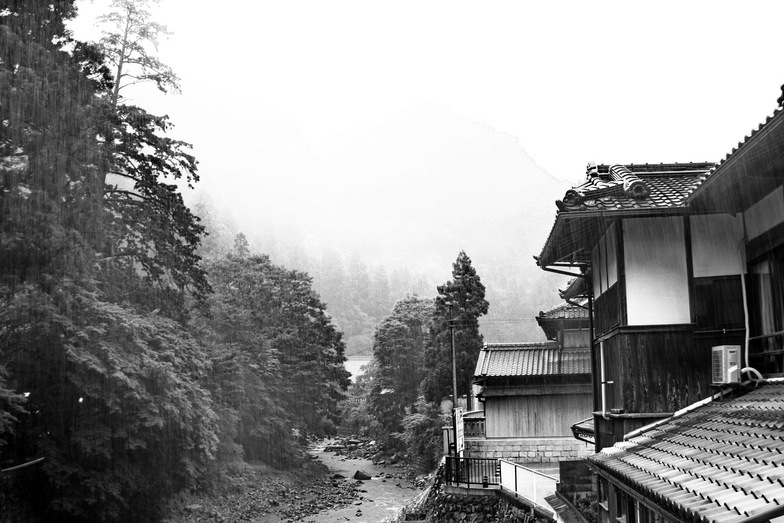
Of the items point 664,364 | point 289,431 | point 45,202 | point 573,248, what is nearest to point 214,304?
point 289,431

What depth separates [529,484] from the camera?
17.5 m

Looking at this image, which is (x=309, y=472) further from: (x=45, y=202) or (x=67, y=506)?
(x=45, y=202)

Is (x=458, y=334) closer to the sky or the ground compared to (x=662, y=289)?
closer to the ground

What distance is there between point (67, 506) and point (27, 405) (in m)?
3.05

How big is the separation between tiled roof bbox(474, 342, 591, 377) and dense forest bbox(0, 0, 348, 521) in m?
10.4

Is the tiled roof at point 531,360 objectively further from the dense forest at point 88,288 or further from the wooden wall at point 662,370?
the wooden wall at point 662,370

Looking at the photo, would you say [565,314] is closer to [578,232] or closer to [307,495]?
[578,232]

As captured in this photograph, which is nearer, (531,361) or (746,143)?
(746,143)

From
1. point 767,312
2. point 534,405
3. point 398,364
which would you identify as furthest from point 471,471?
point 398,364

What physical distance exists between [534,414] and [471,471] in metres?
3.84

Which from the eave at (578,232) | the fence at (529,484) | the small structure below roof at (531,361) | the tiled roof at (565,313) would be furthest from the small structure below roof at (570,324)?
the eave at (578,232)

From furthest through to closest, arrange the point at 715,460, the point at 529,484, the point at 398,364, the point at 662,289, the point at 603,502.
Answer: the point at 398,364, the point at 529,484, the point at 603,502, the point at 662,289, the point at 715,460

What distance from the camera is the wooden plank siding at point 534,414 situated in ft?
80.5

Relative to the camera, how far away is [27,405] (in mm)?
19156
